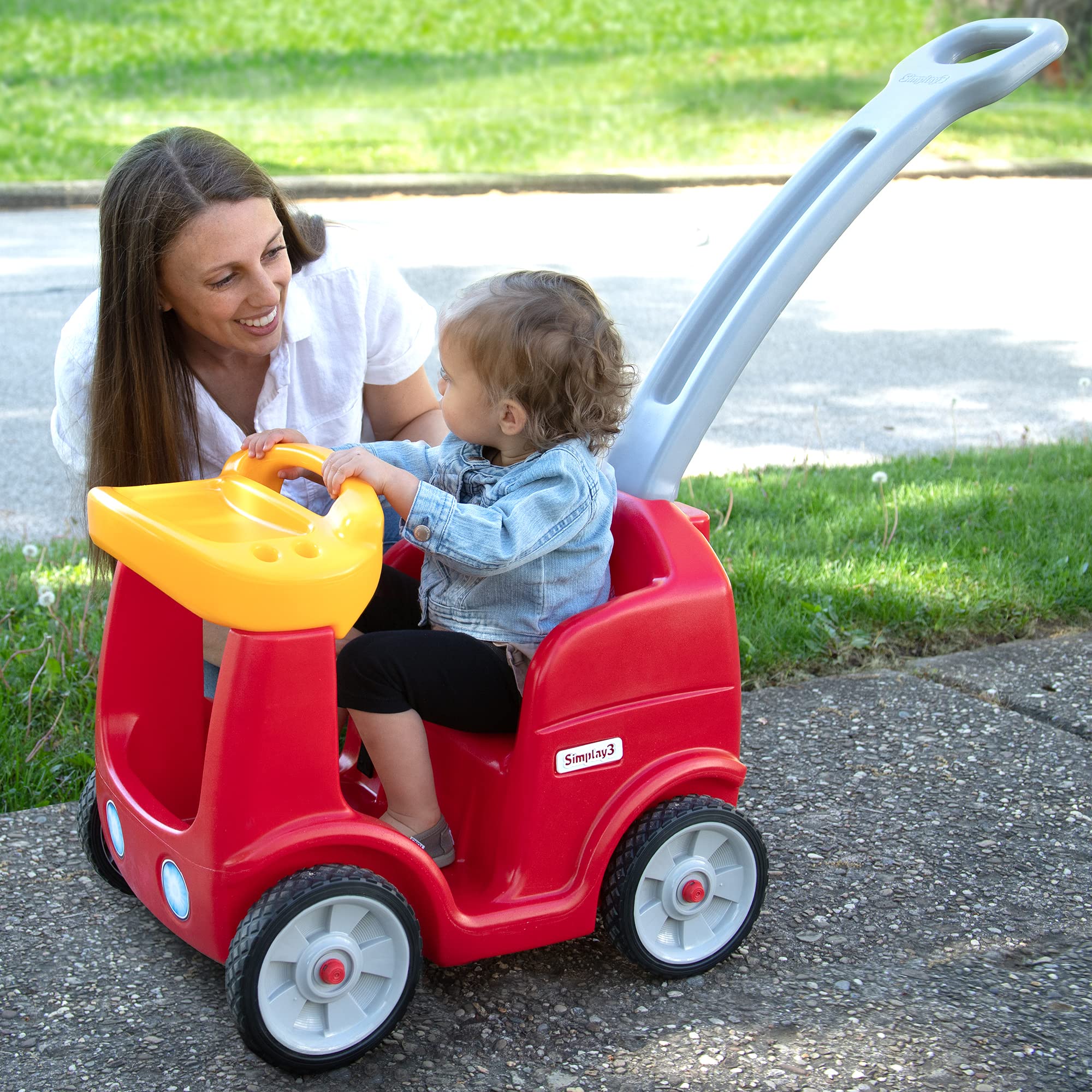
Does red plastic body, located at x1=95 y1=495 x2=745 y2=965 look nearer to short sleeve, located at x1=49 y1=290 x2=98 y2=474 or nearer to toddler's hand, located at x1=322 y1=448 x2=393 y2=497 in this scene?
toddler's hand, located at x1=322 y1=448 x2=393 y2=497

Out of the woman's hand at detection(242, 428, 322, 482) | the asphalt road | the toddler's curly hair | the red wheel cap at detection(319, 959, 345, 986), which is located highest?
the toddler's curly hair

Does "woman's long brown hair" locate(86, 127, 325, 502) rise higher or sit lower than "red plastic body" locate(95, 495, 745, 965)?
higher

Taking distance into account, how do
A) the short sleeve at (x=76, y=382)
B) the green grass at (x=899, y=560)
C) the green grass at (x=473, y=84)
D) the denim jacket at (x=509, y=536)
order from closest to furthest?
the denim jacket at (x=509, y=536)
the short sleeve at (x=76, y=382)
the green grass at (x=899, y=560)
the green grass at (x=473, y=84)

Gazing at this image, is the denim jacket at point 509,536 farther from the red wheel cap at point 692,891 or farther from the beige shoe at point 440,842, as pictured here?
the red wheel cap at point 692,891

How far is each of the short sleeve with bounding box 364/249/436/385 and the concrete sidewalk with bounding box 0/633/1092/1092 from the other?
0.97 metres

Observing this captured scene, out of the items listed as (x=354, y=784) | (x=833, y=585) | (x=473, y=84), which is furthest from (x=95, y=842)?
(x=473, y=84)

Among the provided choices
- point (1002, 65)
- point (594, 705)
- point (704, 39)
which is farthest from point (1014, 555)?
point (704, 39)

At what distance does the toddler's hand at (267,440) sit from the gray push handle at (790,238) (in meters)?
0.48

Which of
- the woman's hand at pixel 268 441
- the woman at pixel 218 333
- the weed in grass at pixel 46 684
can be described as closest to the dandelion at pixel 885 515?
the woman at pixel 218 333

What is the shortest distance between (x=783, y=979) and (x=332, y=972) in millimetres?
631

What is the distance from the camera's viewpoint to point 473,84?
12.4 m

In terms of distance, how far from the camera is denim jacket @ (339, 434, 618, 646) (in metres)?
1.67

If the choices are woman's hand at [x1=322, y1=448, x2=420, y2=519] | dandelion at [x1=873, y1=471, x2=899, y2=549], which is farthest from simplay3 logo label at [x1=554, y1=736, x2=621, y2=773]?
dandelion at [x1=873, y1=471, x2=899, y2=549]

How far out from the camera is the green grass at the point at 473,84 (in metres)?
9.53
